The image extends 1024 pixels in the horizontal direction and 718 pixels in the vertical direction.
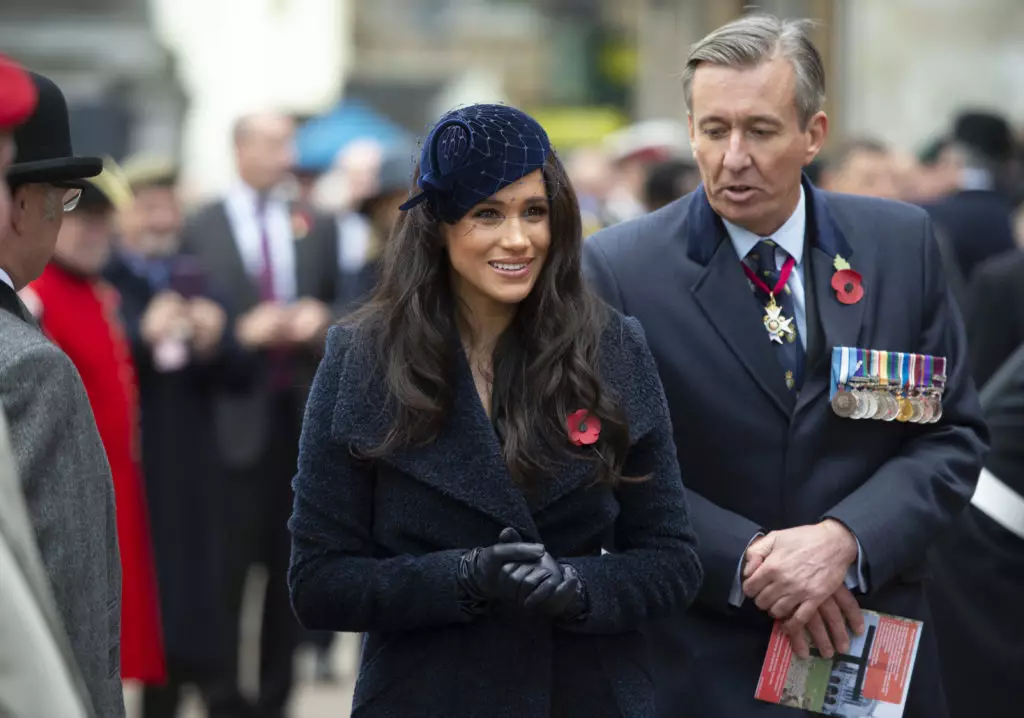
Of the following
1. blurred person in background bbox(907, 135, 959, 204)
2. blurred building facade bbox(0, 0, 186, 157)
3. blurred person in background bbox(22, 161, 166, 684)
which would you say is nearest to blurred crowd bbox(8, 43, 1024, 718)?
blurred person in background bbox(22, 161, 166, 684)

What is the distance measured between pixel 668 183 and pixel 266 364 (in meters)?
2.40

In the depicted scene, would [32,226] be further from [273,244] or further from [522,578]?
[273,244]

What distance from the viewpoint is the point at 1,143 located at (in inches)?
117

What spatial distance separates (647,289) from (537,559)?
3.19 ft

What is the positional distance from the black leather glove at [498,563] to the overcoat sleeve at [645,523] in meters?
0.16

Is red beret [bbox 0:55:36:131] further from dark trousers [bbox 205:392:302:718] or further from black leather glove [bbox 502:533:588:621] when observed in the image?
dark trousers [bbox 205:392:302:718]

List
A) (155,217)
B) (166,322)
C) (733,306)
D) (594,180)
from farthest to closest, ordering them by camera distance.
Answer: (594,180) → (155,217) → (166,322) → (733,306)

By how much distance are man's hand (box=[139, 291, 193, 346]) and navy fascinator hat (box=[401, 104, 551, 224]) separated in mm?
4319

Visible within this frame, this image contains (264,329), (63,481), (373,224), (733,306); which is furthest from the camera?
(264,329)

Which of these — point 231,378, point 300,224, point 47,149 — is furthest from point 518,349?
point 300,224

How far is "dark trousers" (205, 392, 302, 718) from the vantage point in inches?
317

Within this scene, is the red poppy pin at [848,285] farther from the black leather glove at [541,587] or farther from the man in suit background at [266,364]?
the man in suit background at [266,364]

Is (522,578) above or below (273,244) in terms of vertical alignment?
above

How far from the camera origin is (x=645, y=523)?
A: 12.5 ft
